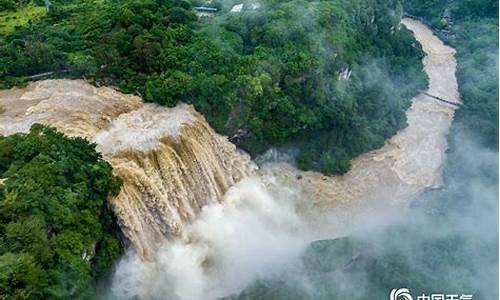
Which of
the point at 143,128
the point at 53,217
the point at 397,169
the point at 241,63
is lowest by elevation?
the point at 397,169

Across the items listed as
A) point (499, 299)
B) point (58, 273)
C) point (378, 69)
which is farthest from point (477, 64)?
point (58, 273)

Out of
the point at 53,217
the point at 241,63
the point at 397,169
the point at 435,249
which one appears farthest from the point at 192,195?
the point at 397,169

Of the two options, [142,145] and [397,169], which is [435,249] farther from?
[142,145]

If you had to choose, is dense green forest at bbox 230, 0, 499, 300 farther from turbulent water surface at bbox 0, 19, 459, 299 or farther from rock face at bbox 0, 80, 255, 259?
rock face at bbox 0, 80, 255, 259

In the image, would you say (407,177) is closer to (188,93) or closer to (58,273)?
(188,93)

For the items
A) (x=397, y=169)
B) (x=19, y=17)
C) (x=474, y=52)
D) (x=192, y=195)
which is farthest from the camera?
(x=474, y=52)

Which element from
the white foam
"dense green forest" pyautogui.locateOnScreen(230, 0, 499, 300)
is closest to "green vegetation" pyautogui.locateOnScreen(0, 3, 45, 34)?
the white foam
